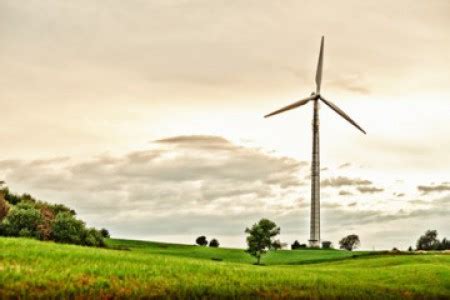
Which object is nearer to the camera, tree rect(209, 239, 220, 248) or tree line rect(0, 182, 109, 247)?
tree line rect(0, 182, 109, 247)

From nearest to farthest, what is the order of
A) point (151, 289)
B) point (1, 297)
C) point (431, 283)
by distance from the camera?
1. point (1, 297)
2. point (151, 289)
3. point (431, 283)

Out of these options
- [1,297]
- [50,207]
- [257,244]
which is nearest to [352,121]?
[257,244]

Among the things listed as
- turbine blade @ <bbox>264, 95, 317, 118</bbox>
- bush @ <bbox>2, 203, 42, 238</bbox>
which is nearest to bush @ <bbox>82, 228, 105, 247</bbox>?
bush @ <bbox>2, 203, 42, 238</bbox>

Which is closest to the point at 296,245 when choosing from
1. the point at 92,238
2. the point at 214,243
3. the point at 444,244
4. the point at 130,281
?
the point at 214,243

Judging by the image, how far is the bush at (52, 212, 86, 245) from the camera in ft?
217

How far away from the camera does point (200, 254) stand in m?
125

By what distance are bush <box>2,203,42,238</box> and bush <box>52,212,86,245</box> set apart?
1.99m

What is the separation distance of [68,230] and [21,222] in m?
5.00

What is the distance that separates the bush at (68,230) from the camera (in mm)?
66000

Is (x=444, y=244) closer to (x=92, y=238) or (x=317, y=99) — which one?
(x=317, y=99)

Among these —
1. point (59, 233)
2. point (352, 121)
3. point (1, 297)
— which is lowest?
point (1, 297)

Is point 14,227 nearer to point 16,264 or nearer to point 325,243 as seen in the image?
point 16,264

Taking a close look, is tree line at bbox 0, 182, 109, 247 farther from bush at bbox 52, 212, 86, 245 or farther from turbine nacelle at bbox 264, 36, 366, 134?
turbine nacelle at bbox 264, 36, 366, 134

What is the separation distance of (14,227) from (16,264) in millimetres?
39676
